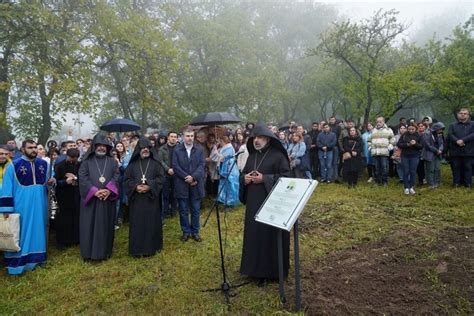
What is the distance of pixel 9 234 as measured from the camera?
5238 mm

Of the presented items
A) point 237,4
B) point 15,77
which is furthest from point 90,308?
point 237,4

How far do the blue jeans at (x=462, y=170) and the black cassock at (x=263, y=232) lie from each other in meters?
7.24

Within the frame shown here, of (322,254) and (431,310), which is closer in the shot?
(431,310)

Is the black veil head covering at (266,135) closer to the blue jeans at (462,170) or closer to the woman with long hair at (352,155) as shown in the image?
the woman with long hair at (352,155)

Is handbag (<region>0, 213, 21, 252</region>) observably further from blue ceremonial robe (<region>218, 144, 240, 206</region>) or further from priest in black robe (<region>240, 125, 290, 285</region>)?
blue ceremonial robe (<region>218, 144, 240, 206</region>)

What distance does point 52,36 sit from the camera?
1302 centimetres

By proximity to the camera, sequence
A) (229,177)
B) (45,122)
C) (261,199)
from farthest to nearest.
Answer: (45,122), (229,177), (261,199)

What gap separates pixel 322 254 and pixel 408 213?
9.99 ft

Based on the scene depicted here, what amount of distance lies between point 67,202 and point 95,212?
1181 mm

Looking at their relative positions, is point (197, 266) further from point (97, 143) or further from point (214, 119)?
point (214, 119)

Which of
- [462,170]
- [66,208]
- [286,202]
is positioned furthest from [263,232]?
[462,170]

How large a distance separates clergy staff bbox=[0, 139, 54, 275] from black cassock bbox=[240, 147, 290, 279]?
349 cm

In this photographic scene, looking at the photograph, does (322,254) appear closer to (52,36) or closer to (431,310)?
(431,310)

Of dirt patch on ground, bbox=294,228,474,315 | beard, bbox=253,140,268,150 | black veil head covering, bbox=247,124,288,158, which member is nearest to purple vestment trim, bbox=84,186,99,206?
black veil head covering, bbox=247,124,288,158
